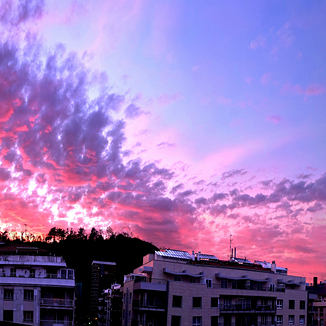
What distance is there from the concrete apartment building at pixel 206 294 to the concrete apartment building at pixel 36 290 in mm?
9317

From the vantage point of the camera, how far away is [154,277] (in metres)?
54.6

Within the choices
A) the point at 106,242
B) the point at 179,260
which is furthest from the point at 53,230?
the point at 179,260

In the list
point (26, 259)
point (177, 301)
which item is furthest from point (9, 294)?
point (177, 301)

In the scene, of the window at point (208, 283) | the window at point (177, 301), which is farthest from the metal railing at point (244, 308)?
the window at point (177, 301)

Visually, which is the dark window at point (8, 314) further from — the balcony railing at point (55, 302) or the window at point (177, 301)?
the window at point (177, 301)

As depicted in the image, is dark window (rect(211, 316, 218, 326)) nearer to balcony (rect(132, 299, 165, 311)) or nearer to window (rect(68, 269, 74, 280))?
balcony (rect(132, 299, 165, 311))

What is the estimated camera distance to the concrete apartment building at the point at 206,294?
5188 cm

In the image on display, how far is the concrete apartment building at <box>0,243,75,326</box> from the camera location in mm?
47594

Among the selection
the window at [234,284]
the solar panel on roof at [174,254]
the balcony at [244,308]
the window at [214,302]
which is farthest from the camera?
the window at [234,284]

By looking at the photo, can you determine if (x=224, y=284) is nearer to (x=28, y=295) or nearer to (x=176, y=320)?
(x=176, y=320)

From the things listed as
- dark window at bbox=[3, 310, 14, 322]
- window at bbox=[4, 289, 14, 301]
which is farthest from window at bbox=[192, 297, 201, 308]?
window at bbox=[4, 289, 14, 301]

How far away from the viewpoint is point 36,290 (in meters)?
48.8

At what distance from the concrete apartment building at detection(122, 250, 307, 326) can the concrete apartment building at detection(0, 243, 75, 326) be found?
367 inches

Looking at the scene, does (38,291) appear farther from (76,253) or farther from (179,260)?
(76,253)
